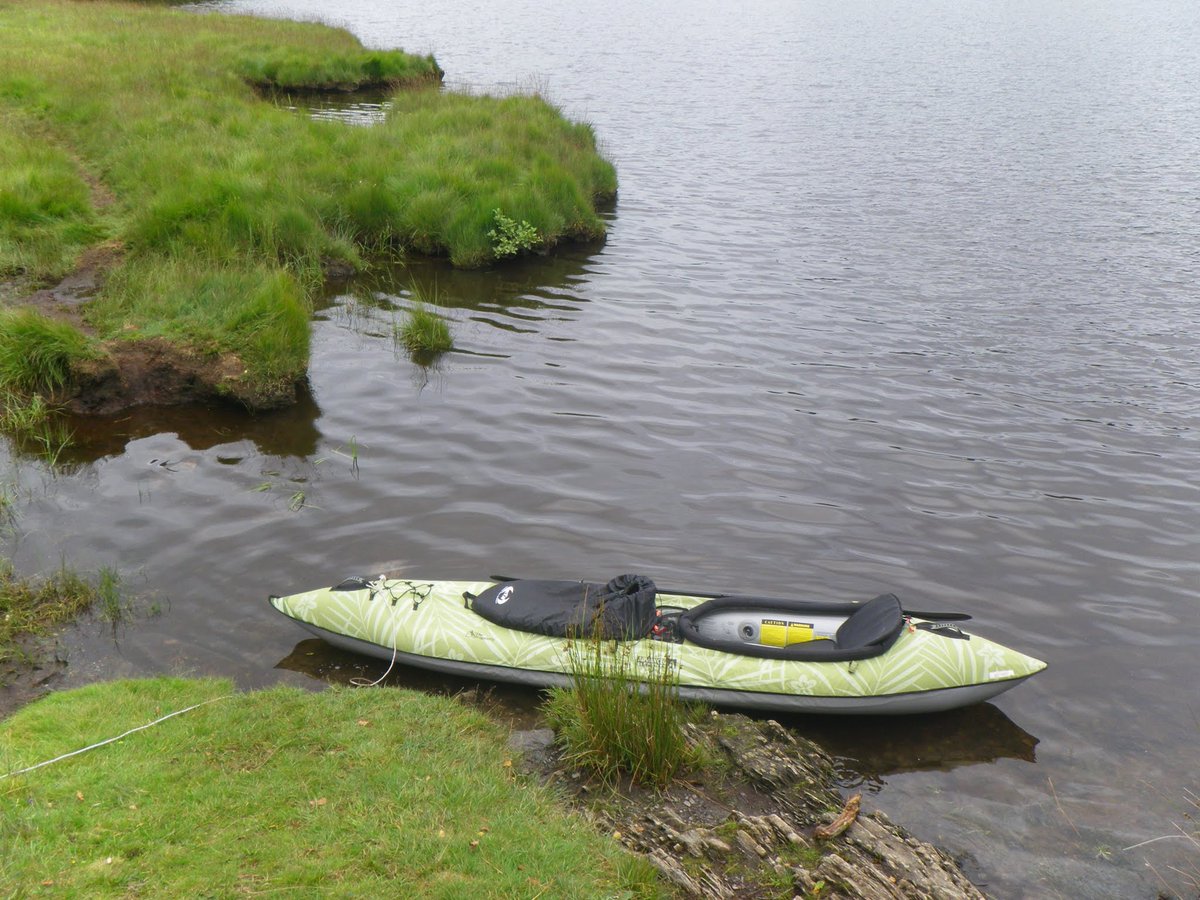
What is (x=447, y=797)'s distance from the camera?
557 cm

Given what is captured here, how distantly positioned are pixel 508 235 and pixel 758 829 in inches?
537

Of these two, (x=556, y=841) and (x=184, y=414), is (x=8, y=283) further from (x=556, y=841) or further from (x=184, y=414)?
(x=556, y=841)

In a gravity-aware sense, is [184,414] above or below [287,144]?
below

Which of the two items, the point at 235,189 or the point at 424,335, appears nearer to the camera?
the point at 424,335

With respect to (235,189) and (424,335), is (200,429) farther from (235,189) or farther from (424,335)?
(235,189)

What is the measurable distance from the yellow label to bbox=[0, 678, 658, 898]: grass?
2530mm

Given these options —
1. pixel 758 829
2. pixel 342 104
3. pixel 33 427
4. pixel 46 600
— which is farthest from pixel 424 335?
pixel 342 104

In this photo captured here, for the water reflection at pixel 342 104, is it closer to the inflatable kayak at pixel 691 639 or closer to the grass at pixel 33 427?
the grass at pixel 33 427

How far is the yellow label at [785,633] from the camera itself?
26.3ft

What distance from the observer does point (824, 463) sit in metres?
11.5

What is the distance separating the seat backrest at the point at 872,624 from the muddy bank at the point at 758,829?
1.21 metres

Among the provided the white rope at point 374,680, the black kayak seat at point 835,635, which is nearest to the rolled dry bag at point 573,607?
the black kayak seat at point 835,635

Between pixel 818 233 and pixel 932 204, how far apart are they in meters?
3.40

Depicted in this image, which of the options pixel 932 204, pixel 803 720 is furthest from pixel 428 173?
pixel 803 720
